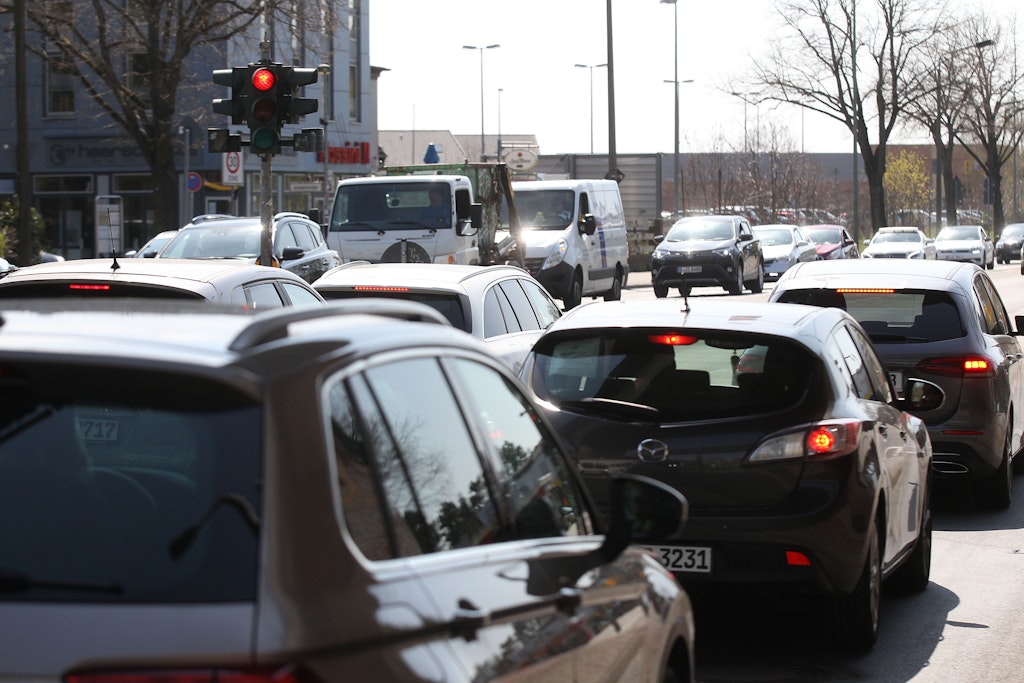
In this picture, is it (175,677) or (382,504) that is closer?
(175,677)

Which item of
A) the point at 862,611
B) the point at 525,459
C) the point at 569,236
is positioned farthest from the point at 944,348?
the point at 569,236

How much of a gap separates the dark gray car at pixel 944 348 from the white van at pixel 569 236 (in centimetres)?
1686

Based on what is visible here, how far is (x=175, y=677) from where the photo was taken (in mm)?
2336

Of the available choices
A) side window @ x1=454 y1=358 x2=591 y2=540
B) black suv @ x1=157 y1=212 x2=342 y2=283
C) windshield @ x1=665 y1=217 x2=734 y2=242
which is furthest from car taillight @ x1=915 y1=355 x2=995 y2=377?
windshield @ x1=665 y1=217 x2=734 y2=242

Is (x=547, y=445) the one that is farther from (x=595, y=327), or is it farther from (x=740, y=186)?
(x=740, y=186)

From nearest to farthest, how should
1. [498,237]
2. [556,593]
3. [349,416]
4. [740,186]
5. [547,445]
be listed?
[349,416], [556,593], [547,445], [498,237], [740,186]

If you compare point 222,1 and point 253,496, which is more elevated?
point 222,1

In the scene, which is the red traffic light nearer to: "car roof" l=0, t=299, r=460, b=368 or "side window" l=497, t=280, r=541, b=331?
"side window" l=497, t=280, r=541, b=331

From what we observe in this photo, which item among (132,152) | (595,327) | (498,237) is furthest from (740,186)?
(595,327)

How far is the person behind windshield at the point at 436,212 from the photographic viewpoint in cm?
2331

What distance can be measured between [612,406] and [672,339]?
40 cm

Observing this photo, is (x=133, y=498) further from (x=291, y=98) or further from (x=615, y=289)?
(x=615, y=289)

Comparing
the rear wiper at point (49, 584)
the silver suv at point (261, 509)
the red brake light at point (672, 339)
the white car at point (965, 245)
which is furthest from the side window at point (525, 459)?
the white car at point (965, 245)

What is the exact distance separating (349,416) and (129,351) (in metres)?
0.40
